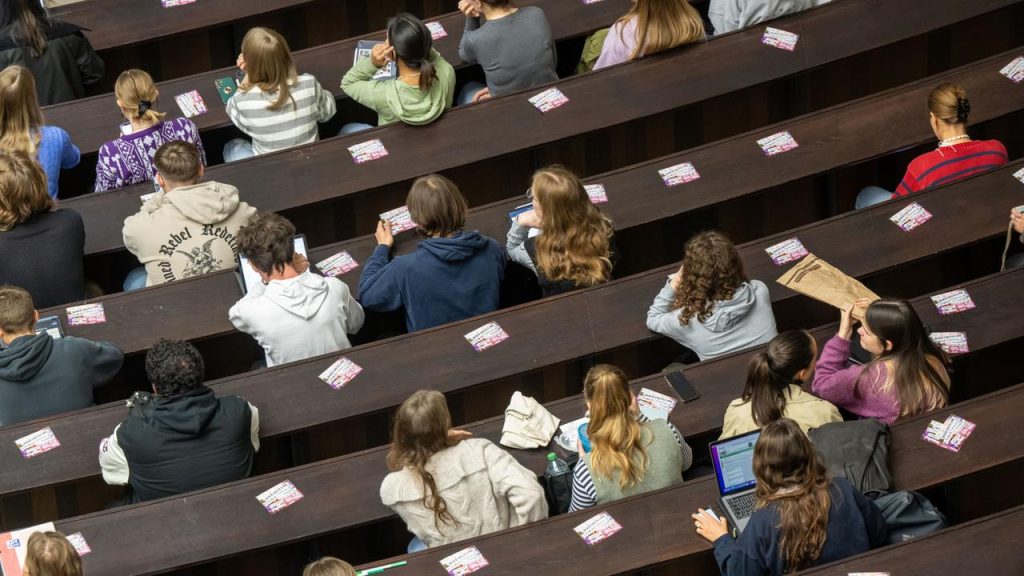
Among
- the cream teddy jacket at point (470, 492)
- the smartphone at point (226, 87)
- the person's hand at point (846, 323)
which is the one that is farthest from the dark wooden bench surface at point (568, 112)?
the cream teddy jacket at point (470, 492)

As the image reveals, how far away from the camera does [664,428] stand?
175 inches

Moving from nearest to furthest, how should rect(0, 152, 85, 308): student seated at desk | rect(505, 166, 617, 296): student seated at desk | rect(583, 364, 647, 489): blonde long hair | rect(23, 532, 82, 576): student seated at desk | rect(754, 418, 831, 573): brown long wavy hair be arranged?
rect(23, 532, 82, 576): student seated at desk
rect(754, 418, 831, 573): brown long wavy hair
rect(583, 364, 647, 489): blonde long hair
rect(505, 166, 617, 296): student seated at desk
rect(0, 152, 85, 308): student seated at desk

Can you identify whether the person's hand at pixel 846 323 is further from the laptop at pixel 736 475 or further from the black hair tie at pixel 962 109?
the black hair tie at pixel 962 109

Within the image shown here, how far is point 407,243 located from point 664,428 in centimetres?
139

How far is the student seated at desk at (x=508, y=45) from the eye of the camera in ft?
19.3

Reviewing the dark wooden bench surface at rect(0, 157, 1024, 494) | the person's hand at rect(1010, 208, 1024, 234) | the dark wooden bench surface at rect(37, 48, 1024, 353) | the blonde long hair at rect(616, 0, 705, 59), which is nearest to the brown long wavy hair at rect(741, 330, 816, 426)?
the dark wooden bench surface at rect(0, 157, 1024, 494)

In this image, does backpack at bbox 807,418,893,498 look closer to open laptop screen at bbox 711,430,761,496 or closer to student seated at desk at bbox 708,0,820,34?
open laptop screen at bbox 711,430,761,496

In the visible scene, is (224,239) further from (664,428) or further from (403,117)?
(664,428)

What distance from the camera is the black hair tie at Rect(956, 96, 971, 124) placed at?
17.6ft

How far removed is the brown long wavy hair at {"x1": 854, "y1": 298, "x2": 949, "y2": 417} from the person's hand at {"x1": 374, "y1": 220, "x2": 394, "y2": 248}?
177 cm

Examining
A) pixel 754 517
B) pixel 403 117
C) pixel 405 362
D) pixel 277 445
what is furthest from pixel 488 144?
pixel 754 517

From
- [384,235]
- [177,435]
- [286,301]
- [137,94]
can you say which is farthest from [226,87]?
[177,435]

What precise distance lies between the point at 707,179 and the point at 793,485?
6.30ft

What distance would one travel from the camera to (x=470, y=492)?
4340mm
